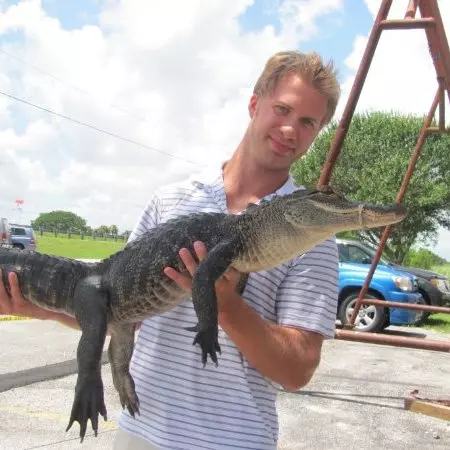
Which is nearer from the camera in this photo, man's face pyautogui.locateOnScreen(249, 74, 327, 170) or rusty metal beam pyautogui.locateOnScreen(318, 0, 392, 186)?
man's face pyautogui.locateOnScreen(249, 74, 327, 170)

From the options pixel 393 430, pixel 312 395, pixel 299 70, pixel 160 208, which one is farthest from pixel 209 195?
pixel 312 395

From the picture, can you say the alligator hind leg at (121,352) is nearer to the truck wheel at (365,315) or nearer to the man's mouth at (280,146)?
the man's mouth at (280,146)

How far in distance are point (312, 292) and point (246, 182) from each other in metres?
0.58

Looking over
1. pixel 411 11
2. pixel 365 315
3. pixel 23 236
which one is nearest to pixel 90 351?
pixel 411 11

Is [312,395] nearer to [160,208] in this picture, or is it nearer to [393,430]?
[393,430]

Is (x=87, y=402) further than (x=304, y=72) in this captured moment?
No

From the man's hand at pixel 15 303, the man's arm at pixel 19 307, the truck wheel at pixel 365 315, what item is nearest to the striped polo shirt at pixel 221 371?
the man's arm at pixel 19 307

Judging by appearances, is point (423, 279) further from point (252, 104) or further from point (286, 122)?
point (286, 122)

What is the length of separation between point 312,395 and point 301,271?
5.07 meters

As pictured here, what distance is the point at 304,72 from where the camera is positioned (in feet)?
8.00

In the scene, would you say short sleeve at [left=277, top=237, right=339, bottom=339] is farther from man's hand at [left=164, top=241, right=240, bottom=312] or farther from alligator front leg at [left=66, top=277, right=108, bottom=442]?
alligator front leg at [left=66, top=277, right=108, bottom=442]

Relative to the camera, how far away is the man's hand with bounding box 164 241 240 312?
215 centimetres

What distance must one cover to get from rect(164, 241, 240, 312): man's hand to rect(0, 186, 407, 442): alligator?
38 mm

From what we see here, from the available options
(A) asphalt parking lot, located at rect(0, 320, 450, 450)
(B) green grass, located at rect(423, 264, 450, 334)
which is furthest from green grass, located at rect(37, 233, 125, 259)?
(A) asphalt parking lot, located at rect(0, 320, 450, 450)
